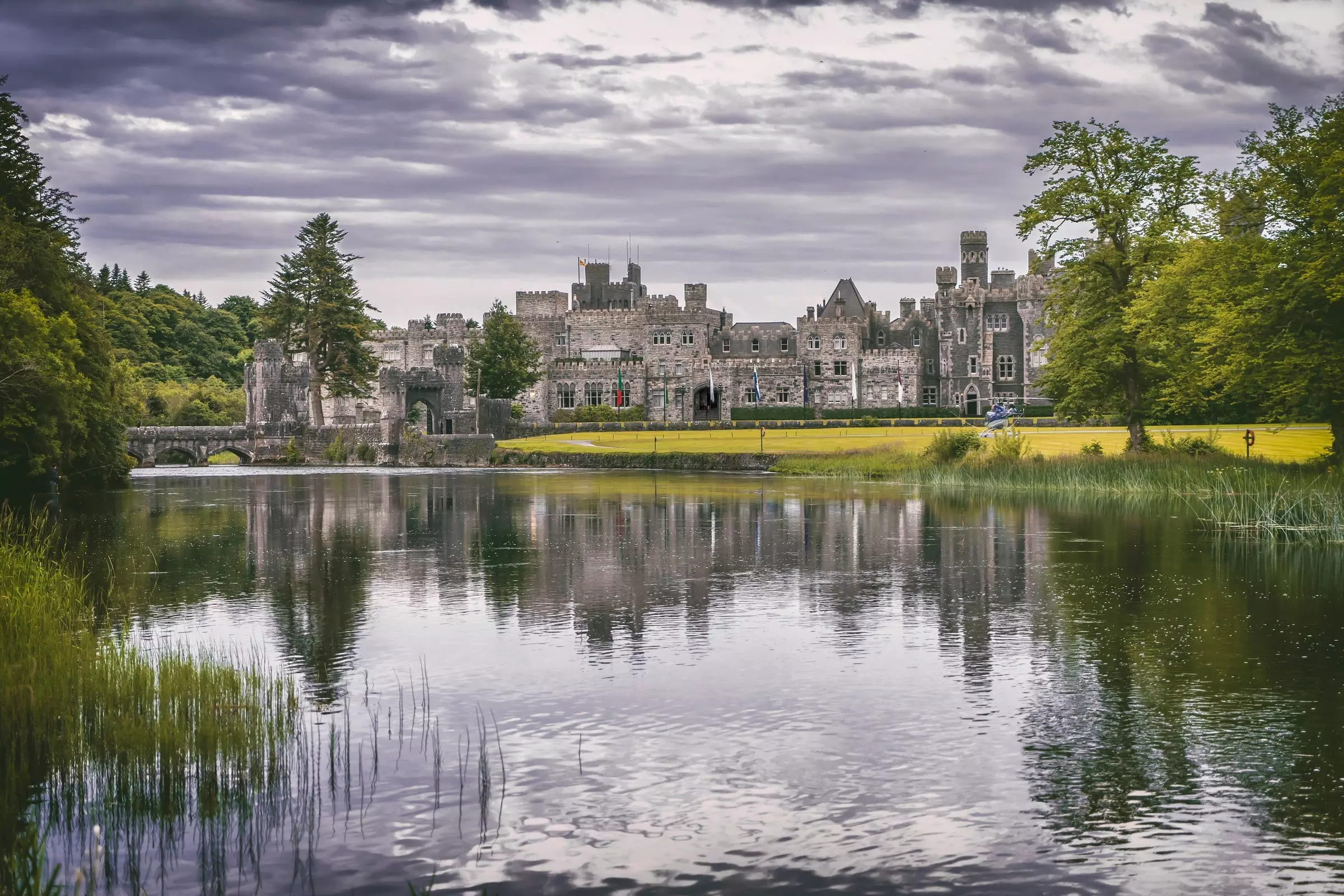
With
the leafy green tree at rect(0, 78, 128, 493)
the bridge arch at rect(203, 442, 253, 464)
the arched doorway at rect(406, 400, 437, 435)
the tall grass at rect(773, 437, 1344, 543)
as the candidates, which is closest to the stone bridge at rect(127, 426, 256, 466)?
the bridge arch at rect(203, 442, 253, 464)

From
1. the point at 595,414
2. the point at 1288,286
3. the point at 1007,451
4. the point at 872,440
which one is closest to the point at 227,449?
the point at 595,414

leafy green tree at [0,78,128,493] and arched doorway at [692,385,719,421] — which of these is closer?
leafy green tree at [0,78,128,493]

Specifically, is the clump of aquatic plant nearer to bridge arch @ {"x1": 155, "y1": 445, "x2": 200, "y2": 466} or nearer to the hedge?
the hedge

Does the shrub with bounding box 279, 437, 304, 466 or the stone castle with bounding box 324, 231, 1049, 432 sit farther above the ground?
the stone castle with bounding box 324, 231, 1049, 432

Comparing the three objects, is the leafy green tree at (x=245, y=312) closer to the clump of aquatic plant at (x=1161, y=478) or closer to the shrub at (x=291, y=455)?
the shrub at (x=291, y=455)

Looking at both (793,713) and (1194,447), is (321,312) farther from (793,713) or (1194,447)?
(793,713)

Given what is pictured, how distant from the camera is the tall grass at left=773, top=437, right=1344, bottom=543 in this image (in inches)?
1056

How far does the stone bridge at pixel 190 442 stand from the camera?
→ 271 ft

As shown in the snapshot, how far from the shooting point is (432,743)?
1087 centimetres

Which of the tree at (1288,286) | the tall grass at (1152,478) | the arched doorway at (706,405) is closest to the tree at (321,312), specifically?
the arched doorway at (706,405)

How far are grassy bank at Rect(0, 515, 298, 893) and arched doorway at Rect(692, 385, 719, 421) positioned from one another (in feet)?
317

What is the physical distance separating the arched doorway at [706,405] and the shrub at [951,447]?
2319 inches

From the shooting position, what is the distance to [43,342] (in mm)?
34438

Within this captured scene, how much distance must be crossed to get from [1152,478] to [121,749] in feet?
105
